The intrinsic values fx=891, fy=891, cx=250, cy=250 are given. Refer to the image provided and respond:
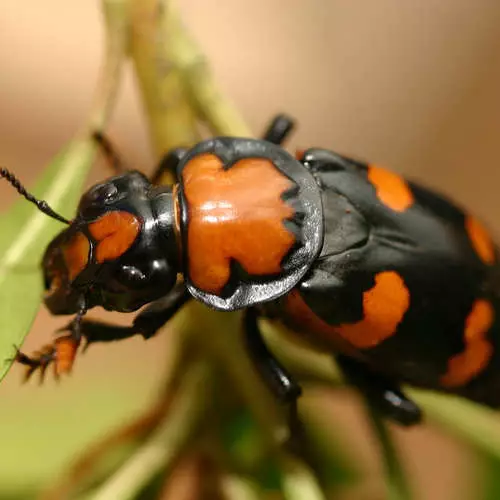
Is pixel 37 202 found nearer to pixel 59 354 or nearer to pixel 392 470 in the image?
pixel 59 354

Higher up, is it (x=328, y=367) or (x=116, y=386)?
(x=328, y=367)

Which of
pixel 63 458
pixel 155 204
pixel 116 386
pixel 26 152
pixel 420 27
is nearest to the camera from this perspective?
pixel 155 204

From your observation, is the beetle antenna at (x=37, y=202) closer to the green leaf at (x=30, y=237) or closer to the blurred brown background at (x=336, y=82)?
the green leaf at (x=30, y=237)

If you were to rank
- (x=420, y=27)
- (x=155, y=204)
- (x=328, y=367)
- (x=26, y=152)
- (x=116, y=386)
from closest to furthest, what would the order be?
(x=155, y=204)
(x=328, y=367)
(x=116, y=386)
(x=26, y=152)
(x=420, y=27)

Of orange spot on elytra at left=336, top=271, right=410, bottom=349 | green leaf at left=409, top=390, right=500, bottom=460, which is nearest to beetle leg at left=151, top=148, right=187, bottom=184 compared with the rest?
orange spot on elytra at left=336, top=271, right=410, bottom=349

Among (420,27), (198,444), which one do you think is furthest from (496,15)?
(198,444)

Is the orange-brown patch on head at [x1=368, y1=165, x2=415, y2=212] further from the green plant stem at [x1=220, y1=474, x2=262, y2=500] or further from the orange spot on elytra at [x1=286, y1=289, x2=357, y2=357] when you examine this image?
the green plant stem at [x1=220, y1=474, x2=262, y2=500]

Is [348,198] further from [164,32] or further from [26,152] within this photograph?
[26,152]
